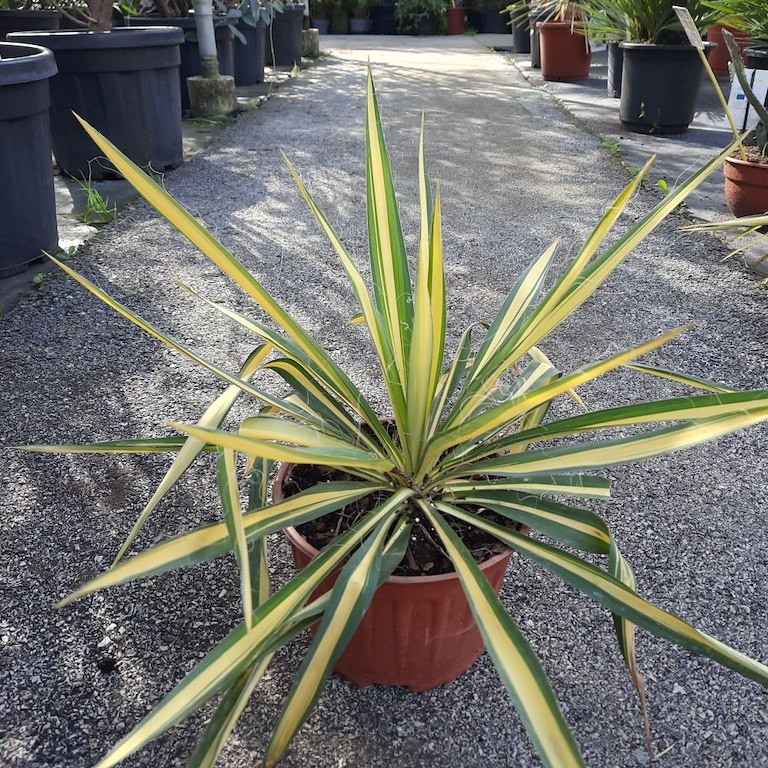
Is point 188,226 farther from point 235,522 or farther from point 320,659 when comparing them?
point 320,659

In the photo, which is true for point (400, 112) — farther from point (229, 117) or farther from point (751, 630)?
point (751, 630)

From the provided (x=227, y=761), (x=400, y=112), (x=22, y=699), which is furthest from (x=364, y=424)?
(x=400, y=112)

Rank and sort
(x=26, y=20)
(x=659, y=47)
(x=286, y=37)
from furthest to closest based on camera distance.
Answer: (x=286, y=37), (x=26, y=20), (x=659, y=47)

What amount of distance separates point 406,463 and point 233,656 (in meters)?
0.40

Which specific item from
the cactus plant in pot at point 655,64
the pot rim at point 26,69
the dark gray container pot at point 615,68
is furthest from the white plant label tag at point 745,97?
the pot rim at point 26,69

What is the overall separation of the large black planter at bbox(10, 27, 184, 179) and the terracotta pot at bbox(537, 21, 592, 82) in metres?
3.96

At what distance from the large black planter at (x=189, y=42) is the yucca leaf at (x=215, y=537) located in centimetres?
478

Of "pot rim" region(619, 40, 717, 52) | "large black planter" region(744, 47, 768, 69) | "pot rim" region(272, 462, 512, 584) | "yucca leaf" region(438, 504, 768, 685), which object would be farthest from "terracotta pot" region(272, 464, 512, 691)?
"pot rim" region(619, 40, 717, 52)

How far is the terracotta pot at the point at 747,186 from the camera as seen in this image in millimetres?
2807

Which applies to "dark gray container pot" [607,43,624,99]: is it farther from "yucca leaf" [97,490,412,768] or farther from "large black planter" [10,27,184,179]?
"yucca leaf" [97,490,412,768]

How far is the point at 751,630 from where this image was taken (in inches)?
50.8

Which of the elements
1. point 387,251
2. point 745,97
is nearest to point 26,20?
point 745,97

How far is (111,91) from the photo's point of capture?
343 cm

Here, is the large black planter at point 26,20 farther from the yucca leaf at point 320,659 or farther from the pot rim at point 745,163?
the yucca leaf at point 320,659
